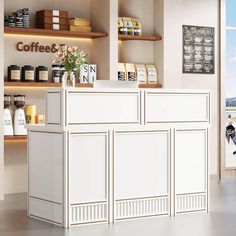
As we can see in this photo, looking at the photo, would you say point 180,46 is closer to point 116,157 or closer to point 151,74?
point 151,74

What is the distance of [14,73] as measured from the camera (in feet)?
28.5

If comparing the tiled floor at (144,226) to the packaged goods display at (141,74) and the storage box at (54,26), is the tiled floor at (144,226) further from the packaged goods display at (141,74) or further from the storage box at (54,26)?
the packaged goods display at (141,74)

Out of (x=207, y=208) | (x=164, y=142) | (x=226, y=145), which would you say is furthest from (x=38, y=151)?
(x=226, y=145)

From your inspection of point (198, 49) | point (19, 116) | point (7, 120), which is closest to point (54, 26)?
point (19, 116)

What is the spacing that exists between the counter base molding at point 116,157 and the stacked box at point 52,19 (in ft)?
7.45

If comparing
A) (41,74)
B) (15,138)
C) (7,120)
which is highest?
(41,74)

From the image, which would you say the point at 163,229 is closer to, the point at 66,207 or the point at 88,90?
the point at 66,207

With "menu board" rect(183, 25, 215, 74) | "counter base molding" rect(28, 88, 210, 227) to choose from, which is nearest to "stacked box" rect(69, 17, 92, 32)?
"menu board" rect(183, 25, 215, 74)

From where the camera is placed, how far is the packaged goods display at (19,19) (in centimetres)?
870

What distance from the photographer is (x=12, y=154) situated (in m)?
8.96

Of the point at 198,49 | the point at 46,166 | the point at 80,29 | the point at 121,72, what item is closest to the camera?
the point at 46,166

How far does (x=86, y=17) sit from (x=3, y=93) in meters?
1.91

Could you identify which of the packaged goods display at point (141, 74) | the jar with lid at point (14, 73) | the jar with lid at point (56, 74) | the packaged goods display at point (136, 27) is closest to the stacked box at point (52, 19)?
the jar with lid at point (56, 74)

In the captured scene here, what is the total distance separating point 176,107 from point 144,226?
1375mm
